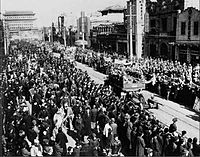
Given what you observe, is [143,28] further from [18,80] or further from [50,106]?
[50,106]

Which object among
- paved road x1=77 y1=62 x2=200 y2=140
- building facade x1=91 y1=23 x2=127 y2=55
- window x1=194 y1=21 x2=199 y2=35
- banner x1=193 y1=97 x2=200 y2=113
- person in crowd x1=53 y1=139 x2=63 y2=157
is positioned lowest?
paved road x1=77 y1=62 x2=200 y2=140

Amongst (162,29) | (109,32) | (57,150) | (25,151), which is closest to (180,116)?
(57,150)

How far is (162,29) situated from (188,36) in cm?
1052

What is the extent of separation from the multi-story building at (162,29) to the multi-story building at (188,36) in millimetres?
1647

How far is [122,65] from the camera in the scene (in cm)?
2655

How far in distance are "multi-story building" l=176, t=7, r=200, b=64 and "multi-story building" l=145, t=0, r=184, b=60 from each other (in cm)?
165

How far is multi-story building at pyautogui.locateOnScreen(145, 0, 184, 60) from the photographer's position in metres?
41.2

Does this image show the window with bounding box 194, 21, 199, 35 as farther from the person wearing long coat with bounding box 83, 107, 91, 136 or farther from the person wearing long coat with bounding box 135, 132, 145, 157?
the person wearing long coat with bounding box 135, 132, 145, 157

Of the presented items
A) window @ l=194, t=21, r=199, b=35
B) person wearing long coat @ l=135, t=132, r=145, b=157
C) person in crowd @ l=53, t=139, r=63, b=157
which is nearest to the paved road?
person wearing long coat @ l=135, t=132, r=145, b=157

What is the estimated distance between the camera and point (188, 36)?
35.8 m

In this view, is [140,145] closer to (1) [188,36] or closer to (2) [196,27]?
(2) [196,27]

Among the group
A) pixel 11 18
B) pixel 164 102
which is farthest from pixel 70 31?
pixel 164 102

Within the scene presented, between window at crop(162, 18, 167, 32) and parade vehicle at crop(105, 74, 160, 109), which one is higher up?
window at crop(162, 18, 167, 32)

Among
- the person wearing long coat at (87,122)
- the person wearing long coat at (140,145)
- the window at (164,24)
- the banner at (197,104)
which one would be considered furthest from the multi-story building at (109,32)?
the person wearing long coat at (140,145)
